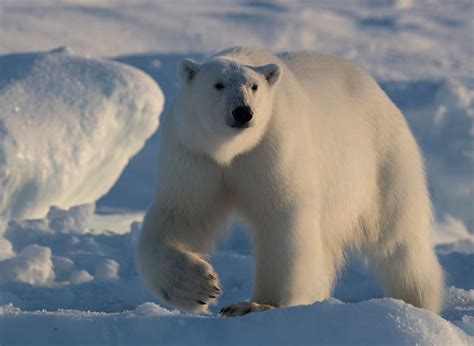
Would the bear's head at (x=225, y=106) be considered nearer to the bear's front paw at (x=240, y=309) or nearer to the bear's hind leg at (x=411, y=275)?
the bear's front paw at (x=240, y=309)

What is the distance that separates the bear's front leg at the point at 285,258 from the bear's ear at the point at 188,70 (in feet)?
2.15

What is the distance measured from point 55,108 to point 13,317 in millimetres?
5324

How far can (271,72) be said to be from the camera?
3.66 m

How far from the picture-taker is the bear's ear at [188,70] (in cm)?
370

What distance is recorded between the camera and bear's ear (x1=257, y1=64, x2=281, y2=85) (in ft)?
12.0

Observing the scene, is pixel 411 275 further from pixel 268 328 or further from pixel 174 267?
pixel 268 328

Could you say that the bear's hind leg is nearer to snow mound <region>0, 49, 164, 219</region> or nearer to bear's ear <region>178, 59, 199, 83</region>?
bear's ear <region>178, 59, 199, 83</region>

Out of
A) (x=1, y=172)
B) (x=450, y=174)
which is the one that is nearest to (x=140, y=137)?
(x=1, y=172)

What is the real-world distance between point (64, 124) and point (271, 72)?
4.60 meters

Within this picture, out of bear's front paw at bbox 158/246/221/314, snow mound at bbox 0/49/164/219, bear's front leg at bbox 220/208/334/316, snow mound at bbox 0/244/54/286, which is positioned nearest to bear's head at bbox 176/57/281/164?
bear's front leg at bbox 220/208/334/316

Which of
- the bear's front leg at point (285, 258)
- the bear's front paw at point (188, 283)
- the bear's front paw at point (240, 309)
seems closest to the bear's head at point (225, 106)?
the bear's front leg at point (285, 258)

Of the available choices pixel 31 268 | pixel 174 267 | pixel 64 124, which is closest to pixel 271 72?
pixel 174 267

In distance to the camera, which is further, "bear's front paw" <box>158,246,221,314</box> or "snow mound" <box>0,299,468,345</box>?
"bear's front paw" <box>158,246,221,314</box>

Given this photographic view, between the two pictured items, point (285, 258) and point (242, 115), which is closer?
point (242, 115)
